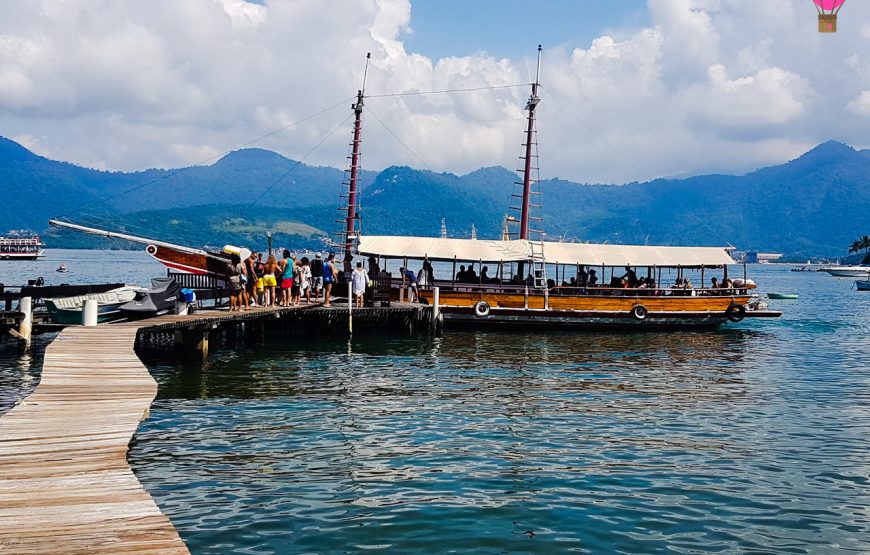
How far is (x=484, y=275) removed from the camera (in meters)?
40.6

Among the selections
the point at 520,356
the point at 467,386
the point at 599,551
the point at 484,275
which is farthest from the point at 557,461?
the point at 484,275

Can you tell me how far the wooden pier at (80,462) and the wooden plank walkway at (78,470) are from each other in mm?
12

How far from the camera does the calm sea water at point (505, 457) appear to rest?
1124cm

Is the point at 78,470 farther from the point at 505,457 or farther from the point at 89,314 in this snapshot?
the point at 89,314

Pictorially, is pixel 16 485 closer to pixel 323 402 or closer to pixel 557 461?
pixel 557 461

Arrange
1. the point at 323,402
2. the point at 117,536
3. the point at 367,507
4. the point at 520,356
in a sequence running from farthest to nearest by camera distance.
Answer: the point at 520,356, the point at 323,402, the point at 367,507, the point at 117,536

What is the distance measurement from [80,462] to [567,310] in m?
31.5

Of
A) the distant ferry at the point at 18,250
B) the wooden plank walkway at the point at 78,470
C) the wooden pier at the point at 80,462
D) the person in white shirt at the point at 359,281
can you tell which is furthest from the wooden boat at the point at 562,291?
the distant ferry at the point at 18,250

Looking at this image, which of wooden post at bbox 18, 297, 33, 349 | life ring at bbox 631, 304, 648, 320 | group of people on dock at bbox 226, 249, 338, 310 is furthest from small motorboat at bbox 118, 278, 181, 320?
life ring at bbox 631, 304, 648, 320

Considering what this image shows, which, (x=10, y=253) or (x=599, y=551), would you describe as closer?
(x=599, y=551)

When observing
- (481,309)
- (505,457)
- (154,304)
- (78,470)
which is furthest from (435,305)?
(78,470)

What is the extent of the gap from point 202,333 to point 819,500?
2154 cm

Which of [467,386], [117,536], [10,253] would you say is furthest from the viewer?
[10,253]

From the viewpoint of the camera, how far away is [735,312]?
42.8 m
